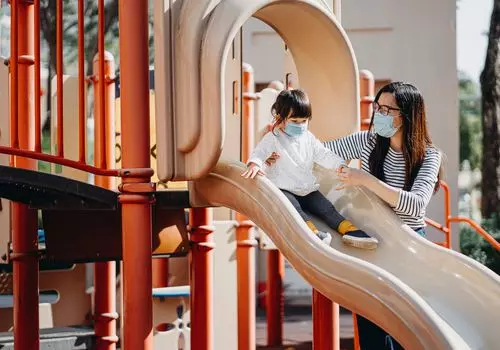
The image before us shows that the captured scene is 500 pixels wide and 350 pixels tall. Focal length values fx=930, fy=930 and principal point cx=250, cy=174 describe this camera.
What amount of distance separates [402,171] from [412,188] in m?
0.16

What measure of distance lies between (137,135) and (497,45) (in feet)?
31.8

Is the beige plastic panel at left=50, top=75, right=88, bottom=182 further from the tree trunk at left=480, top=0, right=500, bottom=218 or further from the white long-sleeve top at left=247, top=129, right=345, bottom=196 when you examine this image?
the tree trunk at left=480, top=0, right=500, bottom=218

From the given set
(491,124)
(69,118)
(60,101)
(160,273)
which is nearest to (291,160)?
(60,101)

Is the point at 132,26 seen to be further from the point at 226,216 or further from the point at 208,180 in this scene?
the point at 226,216

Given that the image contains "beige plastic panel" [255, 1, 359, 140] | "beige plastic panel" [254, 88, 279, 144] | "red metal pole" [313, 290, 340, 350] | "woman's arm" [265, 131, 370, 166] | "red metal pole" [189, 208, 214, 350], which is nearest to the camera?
"woman's arm" [265, 131, 370, 166]

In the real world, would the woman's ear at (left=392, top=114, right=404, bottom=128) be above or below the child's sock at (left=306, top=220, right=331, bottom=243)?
above

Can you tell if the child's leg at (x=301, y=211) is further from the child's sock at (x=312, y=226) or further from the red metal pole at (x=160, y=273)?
the red metal pole at (x=160, y=273)

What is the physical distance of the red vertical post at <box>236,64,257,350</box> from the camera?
671cm

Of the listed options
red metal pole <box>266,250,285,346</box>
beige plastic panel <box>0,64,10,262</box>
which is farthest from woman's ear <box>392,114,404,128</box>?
red metal pole <box>266,250,285,346</box>

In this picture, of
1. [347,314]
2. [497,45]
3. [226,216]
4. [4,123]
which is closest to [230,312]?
[226,216]

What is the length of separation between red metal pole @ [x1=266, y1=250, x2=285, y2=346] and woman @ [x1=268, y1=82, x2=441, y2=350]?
422 centimetres

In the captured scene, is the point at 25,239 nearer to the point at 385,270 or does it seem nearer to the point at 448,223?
the point at 385,270

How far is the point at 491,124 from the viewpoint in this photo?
509 inches

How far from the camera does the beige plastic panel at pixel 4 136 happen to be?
604cm
